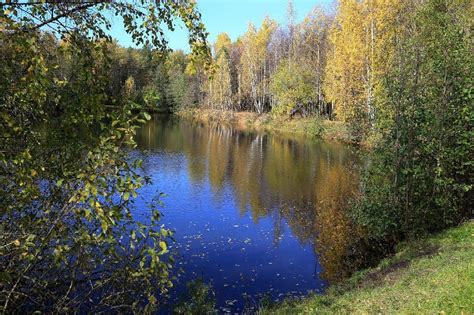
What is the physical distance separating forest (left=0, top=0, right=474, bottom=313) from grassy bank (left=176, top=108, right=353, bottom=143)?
1017cm

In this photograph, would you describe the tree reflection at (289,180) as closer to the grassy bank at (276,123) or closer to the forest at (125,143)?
the forest at (125,143)

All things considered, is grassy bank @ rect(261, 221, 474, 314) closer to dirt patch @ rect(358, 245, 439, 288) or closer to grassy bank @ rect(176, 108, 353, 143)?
dirt patch @ rect(358, 245, 439, 288)

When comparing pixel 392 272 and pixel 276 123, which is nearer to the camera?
pixel 392 272

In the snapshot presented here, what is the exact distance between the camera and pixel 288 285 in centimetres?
1484

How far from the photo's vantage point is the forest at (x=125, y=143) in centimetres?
448

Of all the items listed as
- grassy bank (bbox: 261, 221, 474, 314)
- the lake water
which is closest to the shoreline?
the lake water

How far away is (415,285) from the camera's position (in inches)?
394

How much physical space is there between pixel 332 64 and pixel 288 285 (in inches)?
1649

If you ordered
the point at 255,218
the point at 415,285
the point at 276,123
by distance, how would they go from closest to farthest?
the point at 415,285 < the point at 255,218 < the point at 276,123

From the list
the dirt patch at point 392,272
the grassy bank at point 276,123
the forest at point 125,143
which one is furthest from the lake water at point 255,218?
the grassy bank at point 276,123

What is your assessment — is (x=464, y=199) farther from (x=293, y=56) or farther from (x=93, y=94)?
(x=293, y=56)

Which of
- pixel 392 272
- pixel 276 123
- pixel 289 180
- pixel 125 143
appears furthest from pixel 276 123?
pixel 125 143

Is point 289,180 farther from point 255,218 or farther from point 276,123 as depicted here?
point 276,123

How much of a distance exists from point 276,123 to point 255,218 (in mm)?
50065
